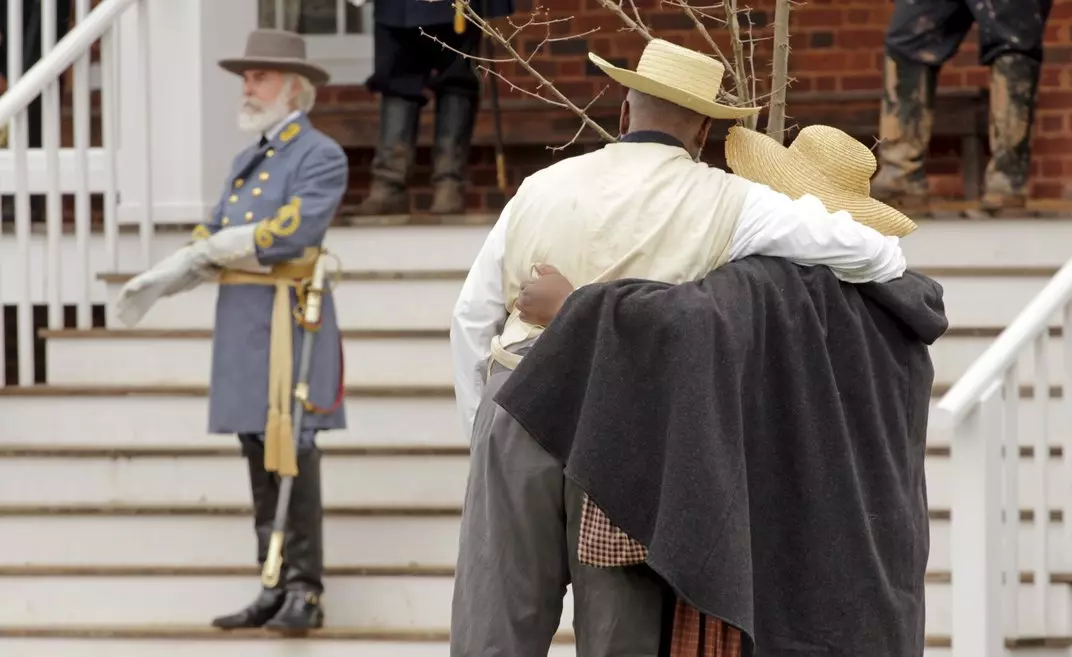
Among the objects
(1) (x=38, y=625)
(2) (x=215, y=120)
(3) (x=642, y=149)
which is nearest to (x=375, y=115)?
(2) (x=215, y=120)

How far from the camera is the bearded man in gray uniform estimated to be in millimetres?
6109

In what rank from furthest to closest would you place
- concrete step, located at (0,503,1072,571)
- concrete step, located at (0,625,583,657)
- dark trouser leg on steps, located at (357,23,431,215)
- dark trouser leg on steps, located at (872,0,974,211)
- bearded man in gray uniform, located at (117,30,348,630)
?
1. dark trouser leg on steps, located at (357,23,431,215)
2. dark trouser leg on steps, located at (872,0,974,211)
3. concrete step, located at (0,503,1072,571)
4. bearded man in gray uniform, located at (117,30,348,630)
5. concrete step, located at (0,625,583,657)

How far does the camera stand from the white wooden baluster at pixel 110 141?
7.58 meters

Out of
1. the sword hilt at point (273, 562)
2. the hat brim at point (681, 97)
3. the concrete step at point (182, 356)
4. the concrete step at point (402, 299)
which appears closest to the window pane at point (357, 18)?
the concrete step at point (402, 299)

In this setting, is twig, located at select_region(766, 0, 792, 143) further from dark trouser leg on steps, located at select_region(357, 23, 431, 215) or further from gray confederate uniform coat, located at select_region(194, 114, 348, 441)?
dark trouser leg on steps, located at select_region(357, 23, 431, 215)

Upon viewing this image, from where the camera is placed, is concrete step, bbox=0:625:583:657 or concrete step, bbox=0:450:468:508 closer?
concrete step, bbox=0:625:583:657

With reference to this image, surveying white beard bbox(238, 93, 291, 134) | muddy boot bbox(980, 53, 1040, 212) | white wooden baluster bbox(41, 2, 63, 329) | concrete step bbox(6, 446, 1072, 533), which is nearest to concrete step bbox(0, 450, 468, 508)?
concrete step bbox(6, 446, 1072, 533)

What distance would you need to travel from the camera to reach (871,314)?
13.1 feet

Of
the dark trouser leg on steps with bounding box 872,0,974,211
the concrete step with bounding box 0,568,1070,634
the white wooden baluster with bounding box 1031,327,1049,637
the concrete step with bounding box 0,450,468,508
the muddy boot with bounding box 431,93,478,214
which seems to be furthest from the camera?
the muddy boot with bounding box 431,93,478,214

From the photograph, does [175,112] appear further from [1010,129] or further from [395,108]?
[1010,129]

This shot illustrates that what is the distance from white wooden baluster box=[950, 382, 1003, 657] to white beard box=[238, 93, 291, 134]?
226 centimetres

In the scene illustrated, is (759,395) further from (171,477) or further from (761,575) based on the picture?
(171,477)

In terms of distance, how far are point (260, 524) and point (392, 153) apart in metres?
2.19

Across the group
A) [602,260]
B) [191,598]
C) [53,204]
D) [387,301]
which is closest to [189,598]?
[191,598]
